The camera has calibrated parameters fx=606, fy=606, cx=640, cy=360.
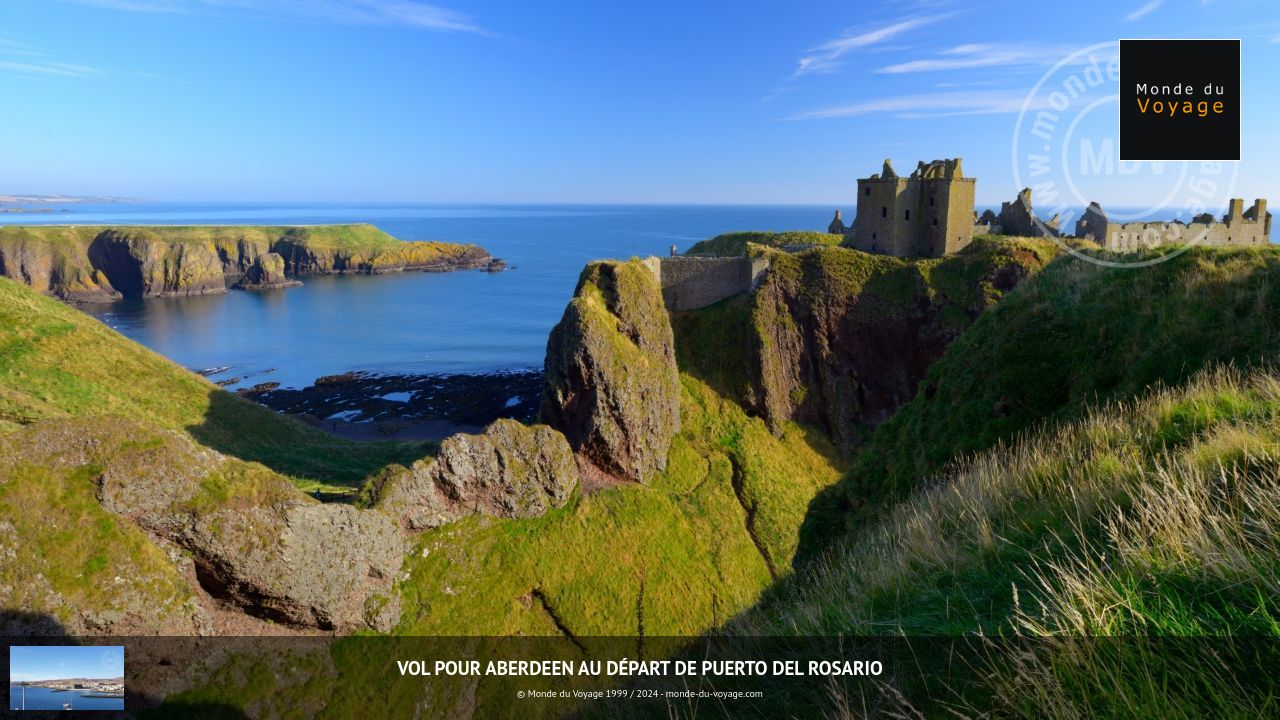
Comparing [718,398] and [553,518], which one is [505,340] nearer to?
[718,398]

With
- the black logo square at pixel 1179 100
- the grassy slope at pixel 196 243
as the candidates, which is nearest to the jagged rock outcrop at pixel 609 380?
the black logo square at pixel 1179 100

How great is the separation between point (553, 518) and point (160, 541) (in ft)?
45.9

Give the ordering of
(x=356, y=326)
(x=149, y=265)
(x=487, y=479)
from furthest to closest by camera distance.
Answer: (x=149, y=265)
(x=356, y=326)
(x=487, y=479)

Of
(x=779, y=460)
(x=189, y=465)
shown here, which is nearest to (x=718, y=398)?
(x=779, y=460)

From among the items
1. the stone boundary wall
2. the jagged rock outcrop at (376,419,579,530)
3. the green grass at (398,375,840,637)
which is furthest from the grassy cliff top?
the jagged rock outcrop at (376,419,579,530)

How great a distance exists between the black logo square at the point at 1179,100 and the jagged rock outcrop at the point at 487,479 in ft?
71.0

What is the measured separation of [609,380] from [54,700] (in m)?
23.1

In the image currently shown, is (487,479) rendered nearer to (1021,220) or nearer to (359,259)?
(1021,220)

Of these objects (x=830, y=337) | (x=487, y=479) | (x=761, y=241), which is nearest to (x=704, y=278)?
(x=830, y=337)

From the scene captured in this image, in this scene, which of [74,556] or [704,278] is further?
[704,278]

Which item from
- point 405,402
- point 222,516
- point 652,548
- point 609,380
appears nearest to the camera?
point 222,516

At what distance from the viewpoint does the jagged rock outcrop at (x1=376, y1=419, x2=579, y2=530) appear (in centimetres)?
2164

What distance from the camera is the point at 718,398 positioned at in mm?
45500

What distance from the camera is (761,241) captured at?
59562 millimetres
